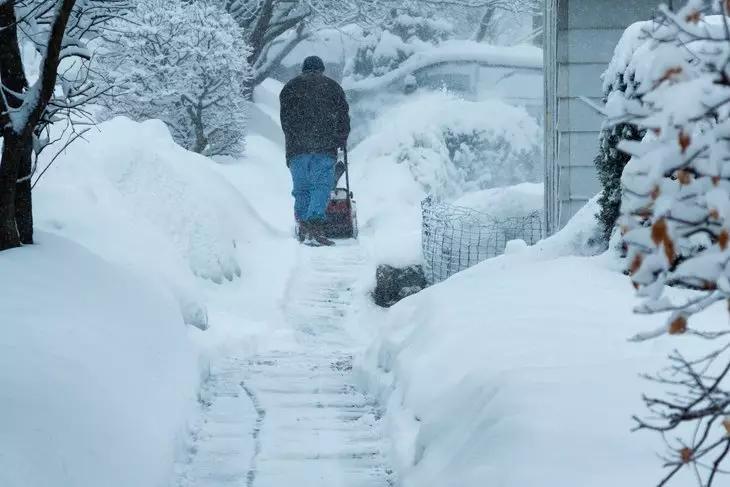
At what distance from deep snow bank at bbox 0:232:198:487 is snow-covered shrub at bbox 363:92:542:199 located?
11.7m

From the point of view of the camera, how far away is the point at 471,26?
31.7m

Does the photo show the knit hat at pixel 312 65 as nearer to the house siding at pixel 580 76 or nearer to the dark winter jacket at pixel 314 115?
the dark winter jacket at pixel 314 115

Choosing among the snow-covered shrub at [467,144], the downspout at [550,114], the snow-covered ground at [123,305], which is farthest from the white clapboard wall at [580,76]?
the snow-covered shrub at [467,144]

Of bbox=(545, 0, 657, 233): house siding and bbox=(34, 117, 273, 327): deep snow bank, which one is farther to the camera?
bbox=(545, 0, 657, 233): house siding

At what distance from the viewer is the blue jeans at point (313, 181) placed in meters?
11.9

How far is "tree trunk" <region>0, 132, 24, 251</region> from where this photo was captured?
557 centimetres

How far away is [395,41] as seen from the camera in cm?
2380

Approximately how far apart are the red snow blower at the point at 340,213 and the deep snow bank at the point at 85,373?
6013mm

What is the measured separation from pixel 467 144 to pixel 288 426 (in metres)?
13.9

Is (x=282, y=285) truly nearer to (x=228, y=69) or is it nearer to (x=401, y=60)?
(x=228, y=69)

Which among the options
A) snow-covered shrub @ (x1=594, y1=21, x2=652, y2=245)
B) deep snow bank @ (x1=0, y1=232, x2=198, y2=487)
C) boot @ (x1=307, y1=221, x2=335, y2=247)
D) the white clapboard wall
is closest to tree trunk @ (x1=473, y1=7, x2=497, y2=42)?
boot @ (x1=307, y1=221, x2=335, y2=247)

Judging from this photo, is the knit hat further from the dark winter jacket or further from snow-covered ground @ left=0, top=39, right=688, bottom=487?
snow-covered ground @ left=0, top=39, right=688, bottom=487

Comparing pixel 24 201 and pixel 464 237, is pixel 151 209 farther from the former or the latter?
pixel 24 201

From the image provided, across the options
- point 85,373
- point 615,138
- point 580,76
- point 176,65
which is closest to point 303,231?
point 176,65
